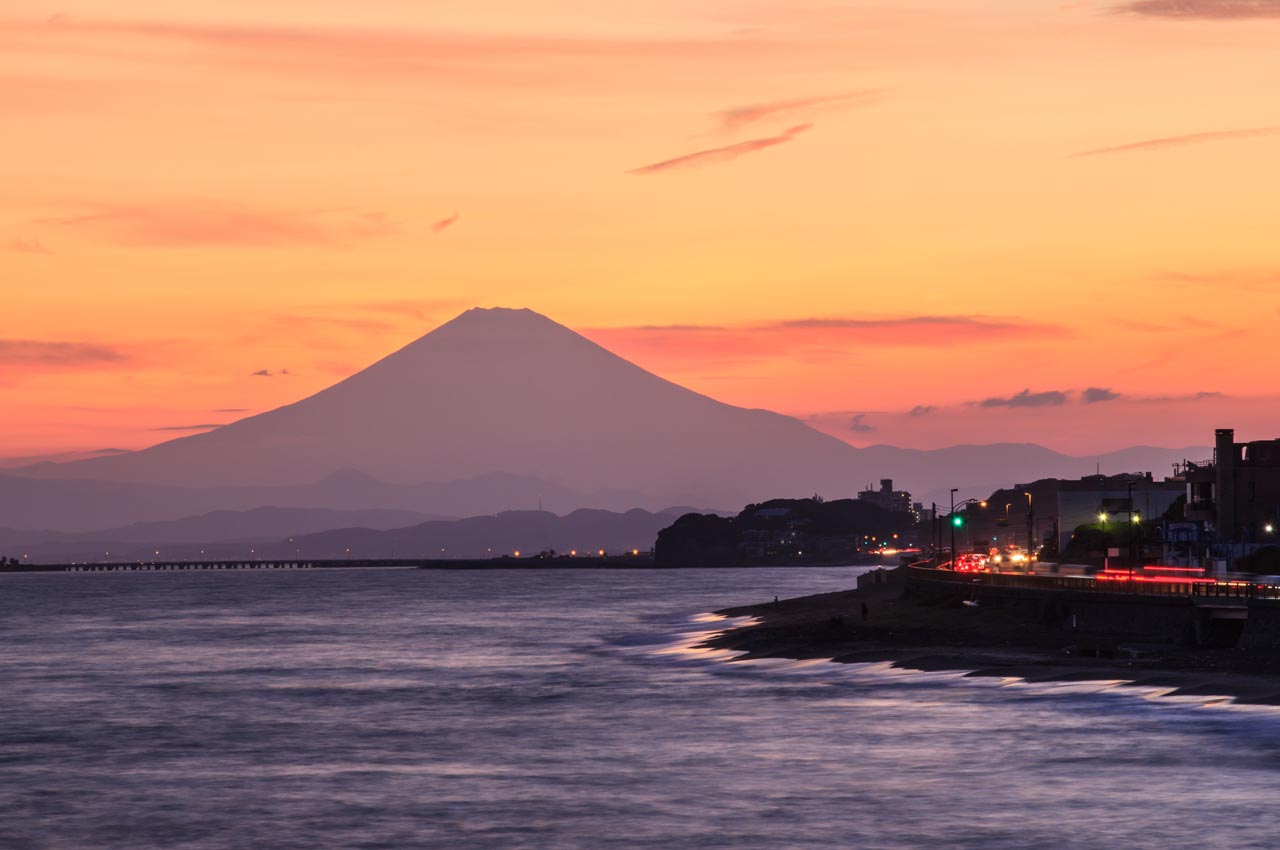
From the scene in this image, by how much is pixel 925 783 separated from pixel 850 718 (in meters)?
13.9

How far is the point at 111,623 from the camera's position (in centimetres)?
16312

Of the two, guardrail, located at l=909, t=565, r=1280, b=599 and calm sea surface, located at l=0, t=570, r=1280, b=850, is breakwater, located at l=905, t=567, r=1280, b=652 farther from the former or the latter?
calm sea surface, located at l=0, t=570, r=1280, b=850

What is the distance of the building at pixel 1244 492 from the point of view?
433ft

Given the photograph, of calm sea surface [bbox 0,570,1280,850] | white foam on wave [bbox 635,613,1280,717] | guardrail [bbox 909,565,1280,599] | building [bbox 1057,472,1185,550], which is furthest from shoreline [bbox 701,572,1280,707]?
building [bbox 1057,472,1185,550]

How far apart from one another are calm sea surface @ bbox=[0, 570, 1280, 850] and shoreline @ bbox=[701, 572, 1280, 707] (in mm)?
2602

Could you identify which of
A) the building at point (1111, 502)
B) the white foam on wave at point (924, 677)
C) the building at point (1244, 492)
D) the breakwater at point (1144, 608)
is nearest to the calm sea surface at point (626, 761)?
the white foam on wave at point (924, 677)

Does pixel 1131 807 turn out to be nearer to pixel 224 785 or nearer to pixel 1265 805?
pixel 1265 805

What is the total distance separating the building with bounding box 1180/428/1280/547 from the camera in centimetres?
13212

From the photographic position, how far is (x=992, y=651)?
8481cm

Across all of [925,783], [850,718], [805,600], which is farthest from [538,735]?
[805,600]

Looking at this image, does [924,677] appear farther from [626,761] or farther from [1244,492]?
[1244,492]

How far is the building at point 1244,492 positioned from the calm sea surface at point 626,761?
57.7m

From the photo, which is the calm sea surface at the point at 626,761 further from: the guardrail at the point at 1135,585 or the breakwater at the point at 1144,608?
the guardrail at the point at 1135,585

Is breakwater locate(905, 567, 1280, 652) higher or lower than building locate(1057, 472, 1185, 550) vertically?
lower
